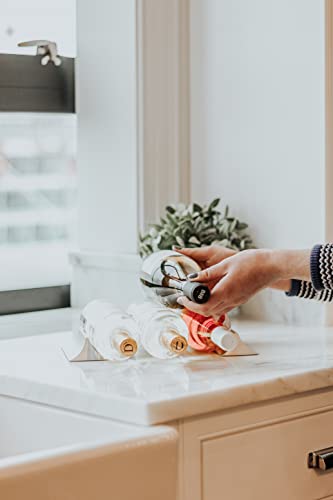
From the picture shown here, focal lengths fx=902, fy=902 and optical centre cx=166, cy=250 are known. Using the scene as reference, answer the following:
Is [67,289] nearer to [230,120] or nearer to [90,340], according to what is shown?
[230,120]

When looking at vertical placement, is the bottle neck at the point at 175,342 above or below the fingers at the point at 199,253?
below

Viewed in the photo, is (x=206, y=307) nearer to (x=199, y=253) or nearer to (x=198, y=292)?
(x=198, y=292)

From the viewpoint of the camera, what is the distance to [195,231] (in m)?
2.01

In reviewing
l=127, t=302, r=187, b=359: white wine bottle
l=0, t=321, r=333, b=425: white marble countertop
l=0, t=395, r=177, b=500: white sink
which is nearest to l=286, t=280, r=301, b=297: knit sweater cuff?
l=0, t=321, r=333, b=425: white marble countertop

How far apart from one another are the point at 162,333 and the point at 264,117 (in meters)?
0.70

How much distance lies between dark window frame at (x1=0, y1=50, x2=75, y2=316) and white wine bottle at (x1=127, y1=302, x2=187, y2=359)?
70cm

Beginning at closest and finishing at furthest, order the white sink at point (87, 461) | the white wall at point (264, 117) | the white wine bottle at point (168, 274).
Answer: the white sink at point (87, 461), the white wine bottle at point (168, 274), the white wall at point (264, 117)

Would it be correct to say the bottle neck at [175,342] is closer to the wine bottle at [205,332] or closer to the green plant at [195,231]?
the wine bottle at [205,332]

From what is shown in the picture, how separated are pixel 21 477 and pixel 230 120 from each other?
1257 millimetres

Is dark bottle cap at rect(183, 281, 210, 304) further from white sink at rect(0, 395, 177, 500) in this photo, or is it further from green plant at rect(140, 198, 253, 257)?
green plant at rect(140, 198, 253, 257)

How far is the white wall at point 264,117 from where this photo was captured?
195 centimetres

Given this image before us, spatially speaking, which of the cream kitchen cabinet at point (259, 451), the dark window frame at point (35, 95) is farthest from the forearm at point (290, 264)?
the dark window frame at point (35, 95)

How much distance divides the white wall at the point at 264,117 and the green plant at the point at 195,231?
7 centimetres

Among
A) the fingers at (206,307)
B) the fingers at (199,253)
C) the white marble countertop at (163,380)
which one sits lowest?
the white marble countertop at (163,380)
